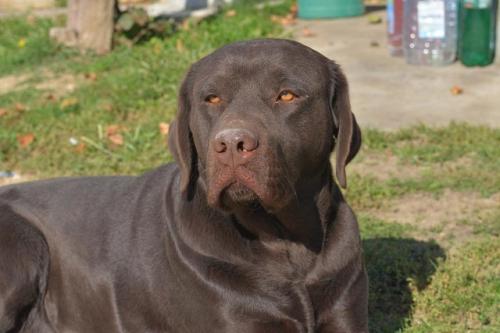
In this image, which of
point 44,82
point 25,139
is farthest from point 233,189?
point 44,82

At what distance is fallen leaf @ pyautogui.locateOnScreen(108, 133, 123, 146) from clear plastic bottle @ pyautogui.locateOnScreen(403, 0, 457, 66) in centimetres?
319

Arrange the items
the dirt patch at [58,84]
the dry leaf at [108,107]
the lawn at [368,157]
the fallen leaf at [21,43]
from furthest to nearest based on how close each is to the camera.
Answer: the fallen leaf at [21,43] < the dirt patch at [58,84] < the dry leaf at [108,107] < the lawn at [368,157]

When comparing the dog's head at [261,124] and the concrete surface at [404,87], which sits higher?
the dog's head at [261,124]

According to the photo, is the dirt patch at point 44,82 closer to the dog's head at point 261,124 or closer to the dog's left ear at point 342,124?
the dog's head at point 261,124

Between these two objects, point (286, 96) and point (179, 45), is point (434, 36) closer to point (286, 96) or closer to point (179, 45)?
point (179, 45)

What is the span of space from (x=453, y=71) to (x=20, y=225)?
546cm

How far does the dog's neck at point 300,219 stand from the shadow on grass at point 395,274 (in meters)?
0.84

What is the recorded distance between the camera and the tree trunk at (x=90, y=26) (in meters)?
10.1

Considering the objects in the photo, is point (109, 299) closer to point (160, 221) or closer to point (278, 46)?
point (160, 221)

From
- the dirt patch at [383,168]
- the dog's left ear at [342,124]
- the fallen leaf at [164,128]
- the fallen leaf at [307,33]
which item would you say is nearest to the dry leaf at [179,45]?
the fallen leaf at [307,33]

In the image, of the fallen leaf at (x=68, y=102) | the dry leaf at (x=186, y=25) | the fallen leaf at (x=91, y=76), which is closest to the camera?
the fallen leaf at (x=68, y=102)

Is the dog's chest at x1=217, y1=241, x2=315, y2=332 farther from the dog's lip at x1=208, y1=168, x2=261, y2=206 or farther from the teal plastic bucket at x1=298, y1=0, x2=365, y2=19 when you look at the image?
the teal plastic bucket at x1=298, y1=0, x2=365, y2=19

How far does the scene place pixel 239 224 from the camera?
4031mm

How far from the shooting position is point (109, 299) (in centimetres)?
446
